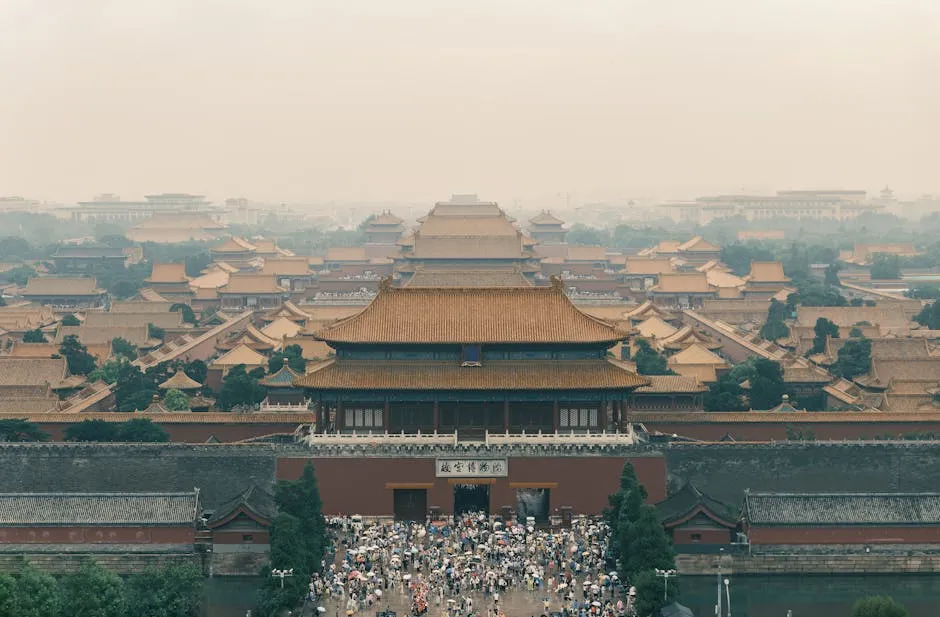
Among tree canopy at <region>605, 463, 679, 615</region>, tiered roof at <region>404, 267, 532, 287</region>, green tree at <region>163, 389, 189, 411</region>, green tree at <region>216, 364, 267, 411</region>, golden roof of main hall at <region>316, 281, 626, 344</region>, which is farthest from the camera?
tiered roof at <region>404, 267, 532, 287</region>

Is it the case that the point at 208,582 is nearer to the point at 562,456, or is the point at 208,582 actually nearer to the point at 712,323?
the point at 562,456

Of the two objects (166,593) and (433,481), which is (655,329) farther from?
(166,593)

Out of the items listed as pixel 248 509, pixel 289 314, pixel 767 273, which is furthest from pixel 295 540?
pixel 767 273

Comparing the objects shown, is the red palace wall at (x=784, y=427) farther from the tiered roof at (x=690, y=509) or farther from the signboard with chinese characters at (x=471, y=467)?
the tiered roof at (x=690, y=509)

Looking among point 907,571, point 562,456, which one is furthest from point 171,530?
point 907,571

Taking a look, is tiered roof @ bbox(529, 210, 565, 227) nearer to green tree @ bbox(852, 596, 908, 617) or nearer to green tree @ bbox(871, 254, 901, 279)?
green tree @ bbox(871, 254, 901, 279)

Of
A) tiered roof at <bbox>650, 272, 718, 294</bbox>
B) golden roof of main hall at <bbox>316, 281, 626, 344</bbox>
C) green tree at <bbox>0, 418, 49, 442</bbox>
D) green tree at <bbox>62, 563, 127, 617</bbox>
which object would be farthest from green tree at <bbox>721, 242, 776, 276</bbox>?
green tree at <bbox>62, 563, 127, 617</bbox>
